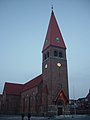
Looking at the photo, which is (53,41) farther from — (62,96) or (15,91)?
(15,91)

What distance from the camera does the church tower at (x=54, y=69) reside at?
41.8 metres

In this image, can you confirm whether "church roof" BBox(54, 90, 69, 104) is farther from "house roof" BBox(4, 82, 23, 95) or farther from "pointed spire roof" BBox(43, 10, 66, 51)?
"house roof" BBox(4, 82, 23, 95)

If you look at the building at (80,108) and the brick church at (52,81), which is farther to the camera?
the building at (80,108)

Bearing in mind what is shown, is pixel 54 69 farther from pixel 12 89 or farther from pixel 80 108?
pixel 12 89

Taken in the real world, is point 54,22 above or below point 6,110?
above

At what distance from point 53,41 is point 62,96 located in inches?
579

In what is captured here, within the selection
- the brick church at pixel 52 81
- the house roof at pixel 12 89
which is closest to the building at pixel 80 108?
the brick church at pixel 52 81

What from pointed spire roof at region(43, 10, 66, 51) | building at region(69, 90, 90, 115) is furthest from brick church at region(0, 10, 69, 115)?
building at region(69, 90, 90, 115)

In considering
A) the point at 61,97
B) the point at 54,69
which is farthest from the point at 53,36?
the point at 61,97

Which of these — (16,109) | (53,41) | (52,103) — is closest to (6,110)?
(16,109)

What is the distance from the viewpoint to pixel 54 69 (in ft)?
144

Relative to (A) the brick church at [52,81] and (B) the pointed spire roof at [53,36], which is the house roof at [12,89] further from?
(B) the pointed spire roof at [53,36]

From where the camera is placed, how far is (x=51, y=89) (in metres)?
41.7

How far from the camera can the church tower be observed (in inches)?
1646
